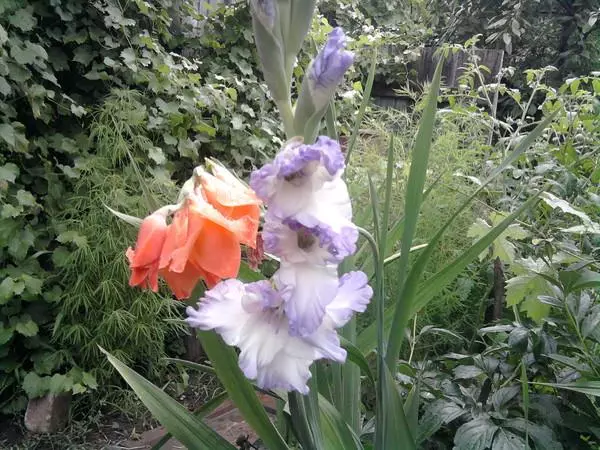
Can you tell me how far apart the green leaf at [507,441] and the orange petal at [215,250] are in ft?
1.63

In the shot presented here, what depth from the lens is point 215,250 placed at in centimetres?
47

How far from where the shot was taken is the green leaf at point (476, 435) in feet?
2.41

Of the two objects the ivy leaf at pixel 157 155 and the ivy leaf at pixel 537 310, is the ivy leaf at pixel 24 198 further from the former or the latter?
the ivy leaf at pixel 537 310

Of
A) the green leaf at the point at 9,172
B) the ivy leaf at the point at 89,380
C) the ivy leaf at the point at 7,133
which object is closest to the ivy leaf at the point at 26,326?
the ivy leaf at the point at 89,380

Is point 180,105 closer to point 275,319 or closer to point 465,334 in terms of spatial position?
point 465,334

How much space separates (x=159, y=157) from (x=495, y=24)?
286 centimetres

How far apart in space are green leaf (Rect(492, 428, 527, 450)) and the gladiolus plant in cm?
18

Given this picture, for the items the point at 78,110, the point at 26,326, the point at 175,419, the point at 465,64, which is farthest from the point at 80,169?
the point at 465,64

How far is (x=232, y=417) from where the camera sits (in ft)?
6.16

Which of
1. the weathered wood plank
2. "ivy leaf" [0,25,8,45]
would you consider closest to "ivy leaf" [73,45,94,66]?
"ivy leaf" [0,25,8,45]

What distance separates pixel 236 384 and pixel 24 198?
4.76 feet

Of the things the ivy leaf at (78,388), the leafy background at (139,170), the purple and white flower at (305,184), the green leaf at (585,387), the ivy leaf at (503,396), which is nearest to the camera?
the purple and white flower at (305,184)

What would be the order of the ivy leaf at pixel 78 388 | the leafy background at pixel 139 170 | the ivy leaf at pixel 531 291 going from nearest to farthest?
1. the ivy leaf at pixel 531 291
2. the leafy background at pixel 139 170
3. the ivy leaf at pixel 78 388

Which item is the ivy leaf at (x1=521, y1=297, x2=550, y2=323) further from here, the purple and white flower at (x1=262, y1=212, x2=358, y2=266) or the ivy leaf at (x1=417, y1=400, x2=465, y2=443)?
the purple and white flower at (x1=262, y1=212, x2=358, y2=266)
